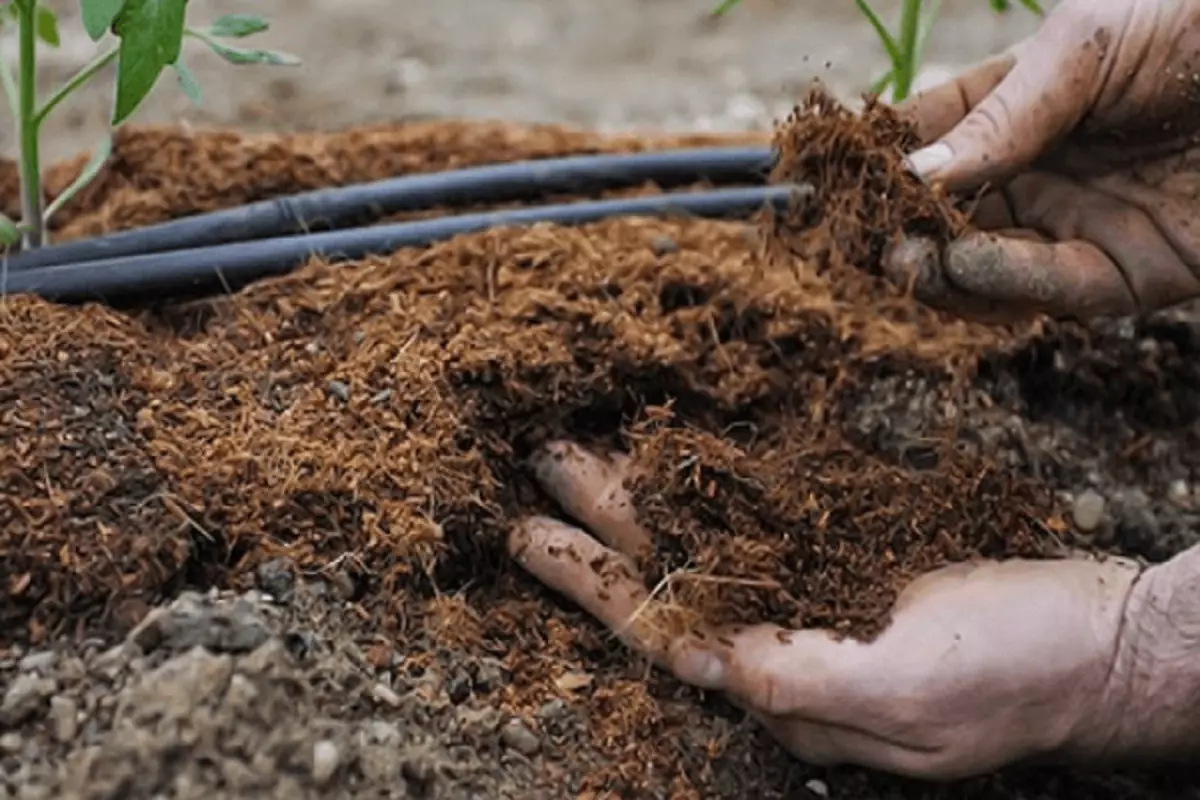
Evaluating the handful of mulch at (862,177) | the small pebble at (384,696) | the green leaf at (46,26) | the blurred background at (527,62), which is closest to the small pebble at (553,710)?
the small pebble at (384,696)

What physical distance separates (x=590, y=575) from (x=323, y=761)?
30 centimetres

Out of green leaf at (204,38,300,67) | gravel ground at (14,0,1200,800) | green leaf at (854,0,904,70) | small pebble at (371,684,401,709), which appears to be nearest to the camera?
gravel ground at (14,0,1200,800)

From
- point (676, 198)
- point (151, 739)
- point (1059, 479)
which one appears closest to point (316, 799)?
point (151, 739)

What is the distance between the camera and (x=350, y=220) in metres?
1.45

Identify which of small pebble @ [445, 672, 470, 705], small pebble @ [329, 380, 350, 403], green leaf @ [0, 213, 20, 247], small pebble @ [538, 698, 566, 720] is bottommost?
small pebble @ [538, 698, 566, 720]

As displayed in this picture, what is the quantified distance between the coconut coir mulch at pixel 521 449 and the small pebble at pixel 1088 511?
0.07 m

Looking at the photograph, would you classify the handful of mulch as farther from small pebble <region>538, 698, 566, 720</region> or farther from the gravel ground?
small pebble <region>538, 698, 566, 720</region>

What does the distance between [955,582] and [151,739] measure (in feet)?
1.90

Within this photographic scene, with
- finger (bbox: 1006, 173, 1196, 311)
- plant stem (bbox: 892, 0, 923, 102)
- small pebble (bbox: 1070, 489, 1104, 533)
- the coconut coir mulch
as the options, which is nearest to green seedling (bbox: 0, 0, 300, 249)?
the coconut coir mulch

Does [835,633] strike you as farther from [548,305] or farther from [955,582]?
[548,305]

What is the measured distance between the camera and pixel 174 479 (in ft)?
3.39

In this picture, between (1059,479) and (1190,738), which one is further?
(1059,479)

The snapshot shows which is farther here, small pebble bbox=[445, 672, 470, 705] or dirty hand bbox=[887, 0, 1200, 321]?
dirty hand bbox=[887, 0, 1200, 321]

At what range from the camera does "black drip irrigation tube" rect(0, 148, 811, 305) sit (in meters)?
1.27
